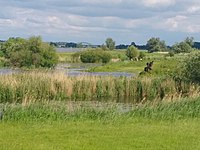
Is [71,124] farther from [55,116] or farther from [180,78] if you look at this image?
[180,78]

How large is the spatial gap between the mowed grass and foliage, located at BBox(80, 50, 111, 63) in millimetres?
72461

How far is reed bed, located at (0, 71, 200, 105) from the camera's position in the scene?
27.5m

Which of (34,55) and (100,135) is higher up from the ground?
(34,55)

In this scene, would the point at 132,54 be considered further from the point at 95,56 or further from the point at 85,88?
the point at 85,88

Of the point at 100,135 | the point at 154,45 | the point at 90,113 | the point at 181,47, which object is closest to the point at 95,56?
the point at 181,47

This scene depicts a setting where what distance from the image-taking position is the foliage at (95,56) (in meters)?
86.3

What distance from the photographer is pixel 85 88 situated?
1180 inches

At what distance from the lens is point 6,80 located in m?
27.9

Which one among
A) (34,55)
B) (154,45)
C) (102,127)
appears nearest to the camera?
(102,127)

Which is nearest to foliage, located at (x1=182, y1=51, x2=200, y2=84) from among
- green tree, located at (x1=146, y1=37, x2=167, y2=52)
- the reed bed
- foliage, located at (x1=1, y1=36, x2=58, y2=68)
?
the reed bed

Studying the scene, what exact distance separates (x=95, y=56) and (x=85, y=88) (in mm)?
57208

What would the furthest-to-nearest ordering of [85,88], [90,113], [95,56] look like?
[95,56] < [85,88] < [90,113]

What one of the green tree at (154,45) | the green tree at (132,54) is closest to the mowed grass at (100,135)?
the green tree at (132,54)

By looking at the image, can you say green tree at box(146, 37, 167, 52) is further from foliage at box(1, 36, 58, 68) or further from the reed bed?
the reed bed
